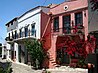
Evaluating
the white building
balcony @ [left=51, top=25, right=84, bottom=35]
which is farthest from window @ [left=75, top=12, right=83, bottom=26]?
the white building

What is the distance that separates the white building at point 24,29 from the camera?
29.6 m

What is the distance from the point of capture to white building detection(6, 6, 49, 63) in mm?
29583

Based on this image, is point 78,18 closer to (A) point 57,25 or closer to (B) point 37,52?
(A) point 57,25

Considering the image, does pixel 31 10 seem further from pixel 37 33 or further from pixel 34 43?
pixel 34 43

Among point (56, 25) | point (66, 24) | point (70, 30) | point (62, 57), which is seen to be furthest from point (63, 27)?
point (62, 57)

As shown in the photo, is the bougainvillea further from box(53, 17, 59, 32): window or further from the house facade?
box(53, 17, 59, 32): window

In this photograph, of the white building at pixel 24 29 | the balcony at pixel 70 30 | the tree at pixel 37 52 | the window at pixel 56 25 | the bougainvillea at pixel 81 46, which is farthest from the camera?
the white building at pixel 24 29

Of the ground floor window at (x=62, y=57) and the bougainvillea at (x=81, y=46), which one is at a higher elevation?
the bougainvillea at (x=81, y=46)

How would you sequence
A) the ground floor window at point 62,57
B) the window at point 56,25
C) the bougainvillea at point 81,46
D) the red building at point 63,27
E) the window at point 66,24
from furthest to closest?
the window at point 56,25 → the ground floor window at point 62,57 → the window at point 66,24 → the red building at point 63,27 → the bougainvillea at point 81,46

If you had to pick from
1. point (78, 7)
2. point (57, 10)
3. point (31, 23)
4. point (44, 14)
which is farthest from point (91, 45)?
point (31, 23)

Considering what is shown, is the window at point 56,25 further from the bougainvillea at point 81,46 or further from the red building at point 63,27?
the bougainvillea at point 81,46

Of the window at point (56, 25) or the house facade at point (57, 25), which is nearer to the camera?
the house facade at point (57, 25)

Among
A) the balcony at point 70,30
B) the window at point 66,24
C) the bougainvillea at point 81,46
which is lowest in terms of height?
the bougainvillea at point 81,46

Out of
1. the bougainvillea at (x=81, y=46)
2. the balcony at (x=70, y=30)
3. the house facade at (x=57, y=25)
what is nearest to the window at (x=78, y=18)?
the house facade at (x=57, y=25)
